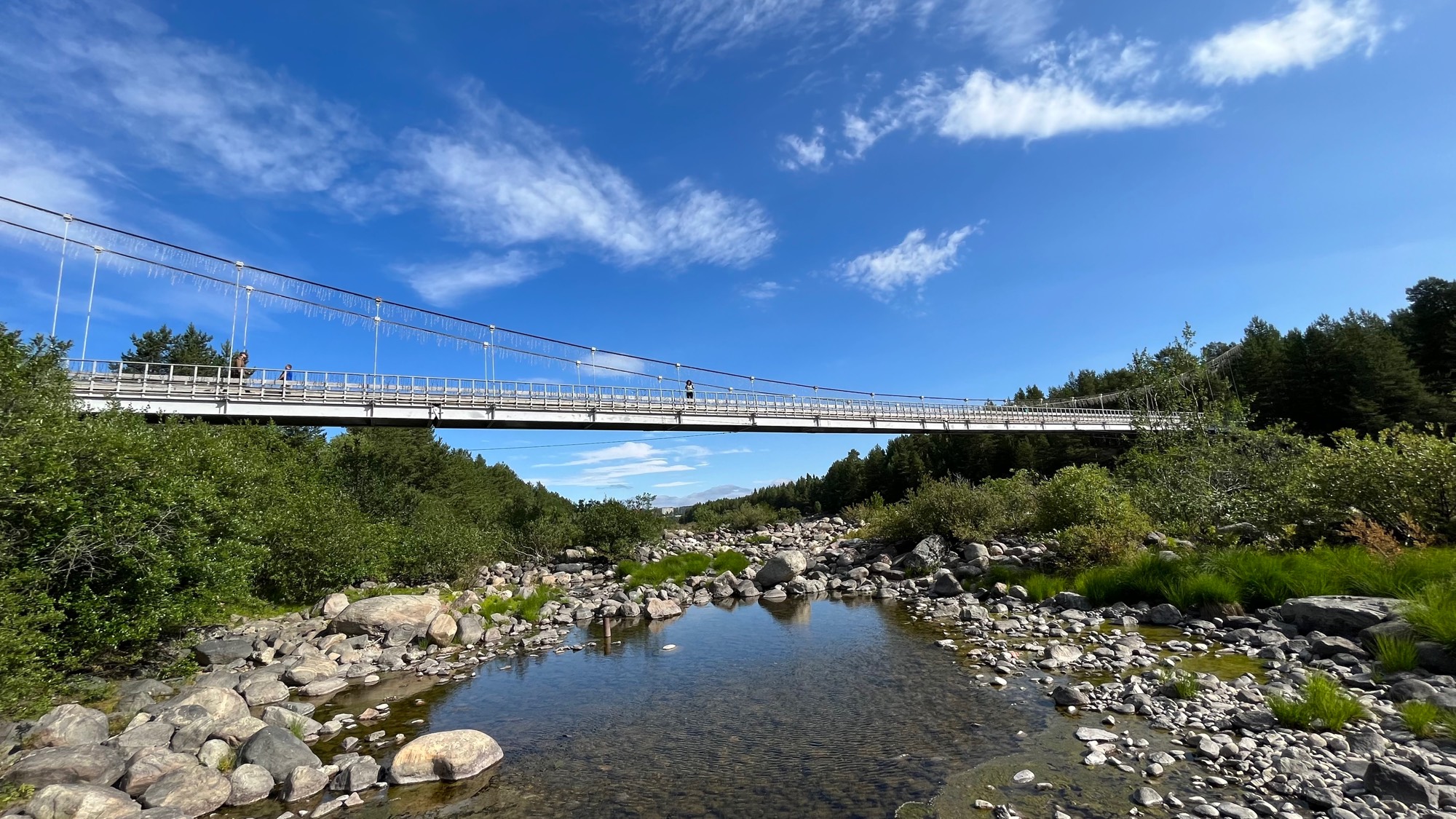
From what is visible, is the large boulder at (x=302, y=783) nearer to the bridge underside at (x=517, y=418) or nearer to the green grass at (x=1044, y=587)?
the bridge underside at (x=517, y=418)

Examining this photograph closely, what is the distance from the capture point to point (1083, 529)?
68.6 feet

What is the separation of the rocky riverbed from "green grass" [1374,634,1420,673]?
24cm

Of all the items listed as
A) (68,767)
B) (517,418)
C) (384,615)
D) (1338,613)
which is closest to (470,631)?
(384,615)

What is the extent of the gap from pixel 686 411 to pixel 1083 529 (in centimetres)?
3385

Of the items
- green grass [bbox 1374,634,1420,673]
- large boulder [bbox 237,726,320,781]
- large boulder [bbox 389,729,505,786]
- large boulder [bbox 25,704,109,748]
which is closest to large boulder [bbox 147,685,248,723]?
large boulder [bbox 25,704,109,748]

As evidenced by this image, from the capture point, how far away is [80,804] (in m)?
7.46

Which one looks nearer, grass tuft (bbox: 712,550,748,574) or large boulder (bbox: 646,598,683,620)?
large boulder (bbox: 646,598,683,620)

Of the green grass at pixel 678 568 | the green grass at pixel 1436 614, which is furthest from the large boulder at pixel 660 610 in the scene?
the green grass at pixel 1436 614

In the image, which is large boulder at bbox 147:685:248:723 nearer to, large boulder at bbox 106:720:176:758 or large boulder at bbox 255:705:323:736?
large boulder at bbox 255:705:323:736

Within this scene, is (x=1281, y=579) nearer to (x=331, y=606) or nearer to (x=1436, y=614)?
(x=1436, y=614)

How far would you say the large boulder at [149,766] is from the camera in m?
8.40

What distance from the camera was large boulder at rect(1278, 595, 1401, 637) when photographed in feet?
37.9

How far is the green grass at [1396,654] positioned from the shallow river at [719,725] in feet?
17.8

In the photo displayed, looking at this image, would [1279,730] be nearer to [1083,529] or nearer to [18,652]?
[1083,529]
